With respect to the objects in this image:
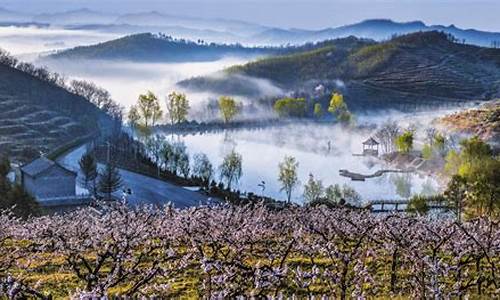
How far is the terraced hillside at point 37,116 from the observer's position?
8319cm

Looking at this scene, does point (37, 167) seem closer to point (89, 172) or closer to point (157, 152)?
point (89, 172)

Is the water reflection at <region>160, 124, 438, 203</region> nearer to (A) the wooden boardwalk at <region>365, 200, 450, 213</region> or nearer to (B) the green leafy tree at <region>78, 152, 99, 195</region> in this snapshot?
(A) the wooden boardwalk at <region>365, 200, 450, 213</region>

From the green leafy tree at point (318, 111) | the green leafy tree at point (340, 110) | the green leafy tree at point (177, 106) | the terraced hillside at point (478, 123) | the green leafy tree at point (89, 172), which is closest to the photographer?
the green leafy tree at point (89, 172)

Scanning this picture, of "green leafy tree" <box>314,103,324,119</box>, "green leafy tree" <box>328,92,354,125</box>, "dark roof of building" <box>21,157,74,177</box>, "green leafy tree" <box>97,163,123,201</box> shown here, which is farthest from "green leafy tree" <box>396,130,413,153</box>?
"dark roof of building" <box>21,157,74,177</box>

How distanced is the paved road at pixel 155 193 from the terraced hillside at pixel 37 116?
17.3 metres

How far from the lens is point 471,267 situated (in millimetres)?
11922

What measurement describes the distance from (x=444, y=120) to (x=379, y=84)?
208 feet

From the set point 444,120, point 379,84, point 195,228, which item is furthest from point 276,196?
point 379,84

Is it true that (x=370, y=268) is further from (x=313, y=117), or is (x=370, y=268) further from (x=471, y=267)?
(x=313, y=117)

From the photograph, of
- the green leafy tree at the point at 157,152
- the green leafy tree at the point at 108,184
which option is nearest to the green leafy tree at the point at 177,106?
the green leafy tree at the point at 157,152

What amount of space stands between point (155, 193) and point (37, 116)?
51292 millimetres

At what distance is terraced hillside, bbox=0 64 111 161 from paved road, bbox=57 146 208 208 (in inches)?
680

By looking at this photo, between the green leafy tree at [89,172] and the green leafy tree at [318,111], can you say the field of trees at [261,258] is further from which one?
the green leafy tree at [318,111]

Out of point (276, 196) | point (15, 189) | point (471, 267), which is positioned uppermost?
point (471, 267)
